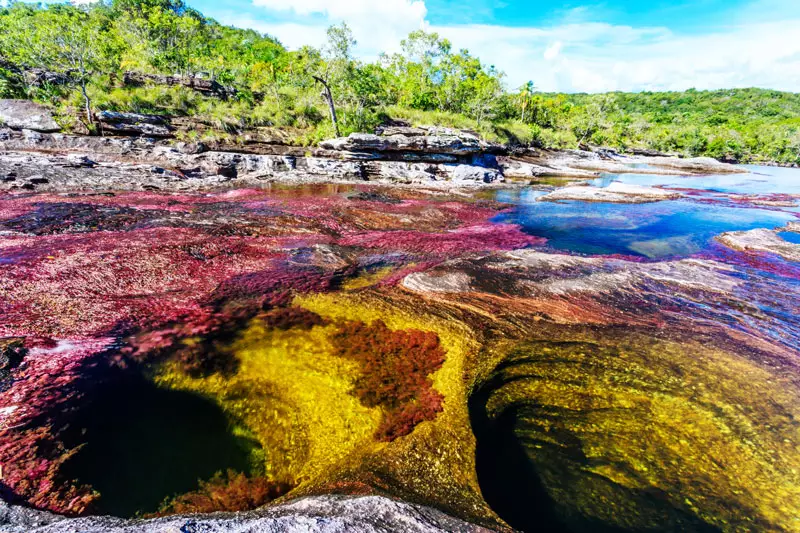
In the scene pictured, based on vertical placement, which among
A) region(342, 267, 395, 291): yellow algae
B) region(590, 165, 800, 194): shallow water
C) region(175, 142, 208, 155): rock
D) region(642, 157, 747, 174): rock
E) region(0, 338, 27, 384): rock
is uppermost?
region(642, 157, 747, 174): rock

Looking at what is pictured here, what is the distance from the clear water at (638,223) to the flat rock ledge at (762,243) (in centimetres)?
94

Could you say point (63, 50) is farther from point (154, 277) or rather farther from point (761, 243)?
point (761, 243)

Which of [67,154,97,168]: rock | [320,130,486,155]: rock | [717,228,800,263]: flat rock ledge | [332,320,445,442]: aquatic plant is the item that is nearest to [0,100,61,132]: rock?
[67,154,97,168]: rock

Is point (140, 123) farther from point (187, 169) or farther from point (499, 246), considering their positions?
point (499, 246)

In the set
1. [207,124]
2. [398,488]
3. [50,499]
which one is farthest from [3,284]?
[207,124]

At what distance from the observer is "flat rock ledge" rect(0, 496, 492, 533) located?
3.52 meters

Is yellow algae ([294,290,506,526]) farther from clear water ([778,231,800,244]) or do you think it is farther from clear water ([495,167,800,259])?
clear water ([778,231,800,244])

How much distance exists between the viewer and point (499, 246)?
17016mm

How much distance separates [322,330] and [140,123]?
41213mm

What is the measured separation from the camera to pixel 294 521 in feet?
12.0

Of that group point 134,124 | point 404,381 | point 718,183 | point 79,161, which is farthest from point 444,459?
point 718,183

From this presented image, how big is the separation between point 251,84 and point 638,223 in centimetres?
5435

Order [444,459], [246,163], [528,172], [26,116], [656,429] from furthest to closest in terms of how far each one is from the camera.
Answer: [528,172] < [246,163] < [26,116] < [656,429] < [444,459]

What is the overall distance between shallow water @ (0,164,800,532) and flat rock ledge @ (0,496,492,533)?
1.60 ft
